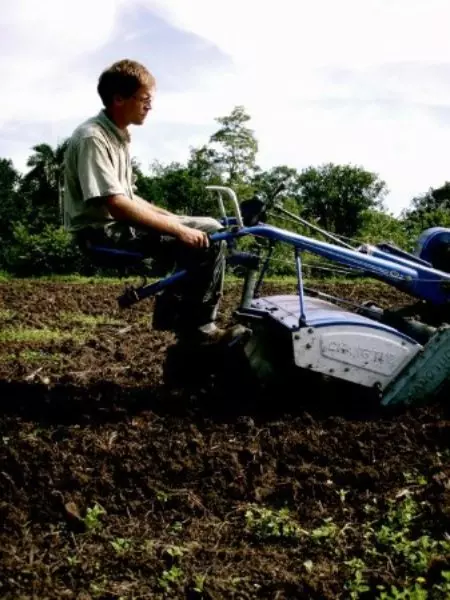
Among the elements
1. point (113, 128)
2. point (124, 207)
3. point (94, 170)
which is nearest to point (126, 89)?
point (113, 128)

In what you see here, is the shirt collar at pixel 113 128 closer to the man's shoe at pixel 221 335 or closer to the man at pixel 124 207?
the man at pixel 124 207

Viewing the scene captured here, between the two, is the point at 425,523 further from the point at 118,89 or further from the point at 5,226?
the point at 5,226

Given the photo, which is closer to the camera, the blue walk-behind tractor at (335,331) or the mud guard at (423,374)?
the blue walk-behind tractor at (335,331)

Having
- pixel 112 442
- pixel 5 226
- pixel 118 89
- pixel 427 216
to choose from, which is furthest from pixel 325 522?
pixel 5 226

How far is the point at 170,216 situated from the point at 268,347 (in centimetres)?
108

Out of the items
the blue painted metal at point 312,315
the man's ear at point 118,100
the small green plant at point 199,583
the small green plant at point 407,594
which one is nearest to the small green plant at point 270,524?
the small green plant at point 199,583

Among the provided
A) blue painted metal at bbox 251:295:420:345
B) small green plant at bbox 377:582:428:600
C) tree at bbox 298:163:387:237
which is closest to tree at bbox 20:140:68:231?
tree at bbox 298:163:387:237

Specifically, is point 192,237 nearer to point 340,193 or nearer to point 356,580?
point 356,580

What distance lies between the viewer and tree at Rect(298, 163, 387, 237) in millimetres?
58062

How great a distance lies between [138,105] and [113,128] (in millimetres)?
216

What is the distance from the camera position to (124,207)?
15.6ft

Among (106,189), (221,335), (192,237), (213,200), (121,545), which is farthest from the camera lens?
(213,200)

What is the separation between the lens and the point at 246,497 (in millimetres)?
4027

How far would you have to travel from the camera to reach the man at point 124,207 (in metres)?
4.79
